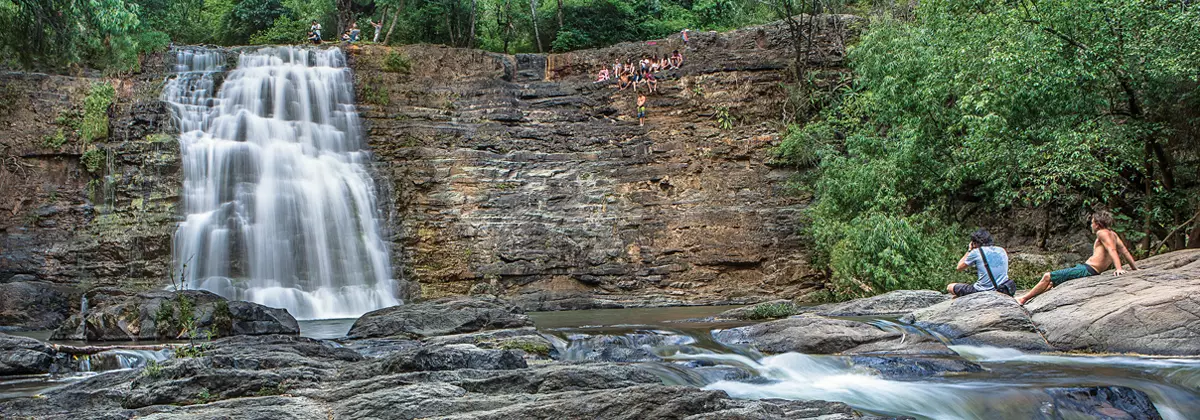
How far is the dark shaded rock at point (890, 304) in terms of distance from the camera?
48.1 ft

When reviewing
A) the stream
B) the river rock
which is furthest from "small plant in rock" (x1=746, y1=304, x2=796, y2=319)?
the river rock

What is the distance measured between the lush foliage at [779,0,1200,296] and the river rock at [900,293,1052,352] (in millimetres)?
4519

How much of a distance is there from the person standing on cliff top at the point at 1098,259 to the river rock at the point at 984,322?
0.84m

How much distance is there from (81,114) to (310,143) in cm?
582

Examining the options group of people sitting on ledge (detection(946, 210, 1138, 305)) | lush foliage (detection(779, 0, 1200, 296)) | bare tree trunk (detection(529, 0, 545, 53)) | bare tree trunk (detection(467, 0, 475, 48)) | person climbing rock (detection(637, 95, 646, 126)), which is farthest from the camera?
bare tree trunk (detection(529, 0, 545, 53))

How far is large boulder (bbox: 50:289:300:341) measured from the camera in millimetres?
13758

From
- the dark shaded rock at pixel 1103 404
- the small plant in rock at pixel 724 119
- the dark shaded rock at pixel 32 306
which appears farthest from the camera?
the small plant in rock at pixel 724 119

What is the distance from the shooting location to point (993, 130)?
17.5m

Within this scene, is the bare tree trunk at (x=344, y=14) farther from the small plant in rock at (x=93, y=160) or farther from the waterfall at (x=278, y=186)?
the small plant in rock at (x=93, y=160)

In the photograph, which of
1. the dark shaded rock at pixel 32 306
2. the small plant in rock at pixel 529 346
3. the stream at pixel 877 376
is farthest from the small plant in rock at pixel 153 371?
the dark shaded rock at pixel 32 306

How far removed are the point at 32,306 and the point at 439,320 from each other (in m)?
10.1

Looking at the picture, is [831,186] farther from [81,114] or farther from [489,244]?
[81,114]

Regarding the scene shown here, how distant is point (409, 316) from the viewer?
14.3 metres

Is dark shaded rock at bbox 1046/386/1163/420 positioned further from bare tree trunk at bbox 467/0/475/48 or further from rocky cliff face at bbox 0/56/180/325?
bare tree trunk at bbox 467/0/475/48
